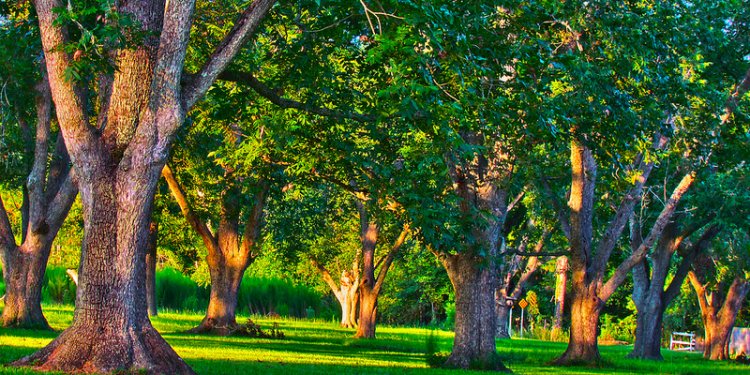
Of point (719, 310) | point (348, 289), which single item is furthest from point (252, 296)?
point (719, 310)

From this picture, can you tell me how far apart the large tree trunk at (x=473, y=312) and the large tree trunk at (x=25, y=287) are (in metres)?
10.1

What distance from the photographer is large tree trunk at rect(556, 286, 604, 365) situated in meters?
27.5

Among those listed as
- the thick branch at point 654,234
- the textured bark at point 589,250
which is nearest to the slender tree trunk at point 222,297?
the textured bark at point 589,250

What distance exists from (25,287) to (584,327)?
571 inches

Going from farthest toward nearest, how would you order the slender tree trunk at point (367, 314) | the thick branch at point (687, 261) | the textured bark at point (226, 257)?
the slender tree trunk at point (367, 314) < the thick branch at point (687, 261) < the textured bark at point (226, 257)

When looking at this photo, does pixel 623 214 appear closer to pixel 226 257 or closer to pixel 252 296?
pixel 226 257

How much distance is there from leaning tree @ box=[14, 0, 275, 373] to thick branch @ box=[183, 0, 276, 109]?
0.01 m

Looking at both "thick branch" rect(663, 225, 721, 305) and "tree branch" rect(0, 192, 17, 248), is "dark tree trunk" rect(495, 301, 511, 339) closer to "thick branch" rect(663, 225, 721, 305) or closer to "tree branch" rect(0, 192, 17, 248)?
"thick branch" rect(663, 225, 721, 305)

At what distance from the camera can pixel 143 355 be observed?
42.5ft

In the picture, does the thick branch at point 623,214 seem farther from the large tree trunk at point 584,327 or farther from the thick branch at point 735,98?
the thick branch at point 735,98

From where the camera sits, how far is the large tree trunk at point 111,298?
12836mm

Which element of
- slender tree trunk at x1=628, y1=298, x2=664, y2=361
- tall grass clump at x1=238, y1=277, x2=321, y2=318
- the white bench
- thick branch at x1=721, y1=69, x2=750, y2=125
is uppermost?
thick branch at x1=721, y1=69, x2=750, y2=125

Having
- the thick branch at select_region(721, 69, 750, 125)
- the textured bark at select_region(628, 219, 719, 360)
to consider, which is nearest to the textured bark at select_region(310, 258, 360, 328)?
the textured bark at select_region(628, 219, 719, 360)

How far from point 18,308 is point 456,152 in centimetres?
1164
